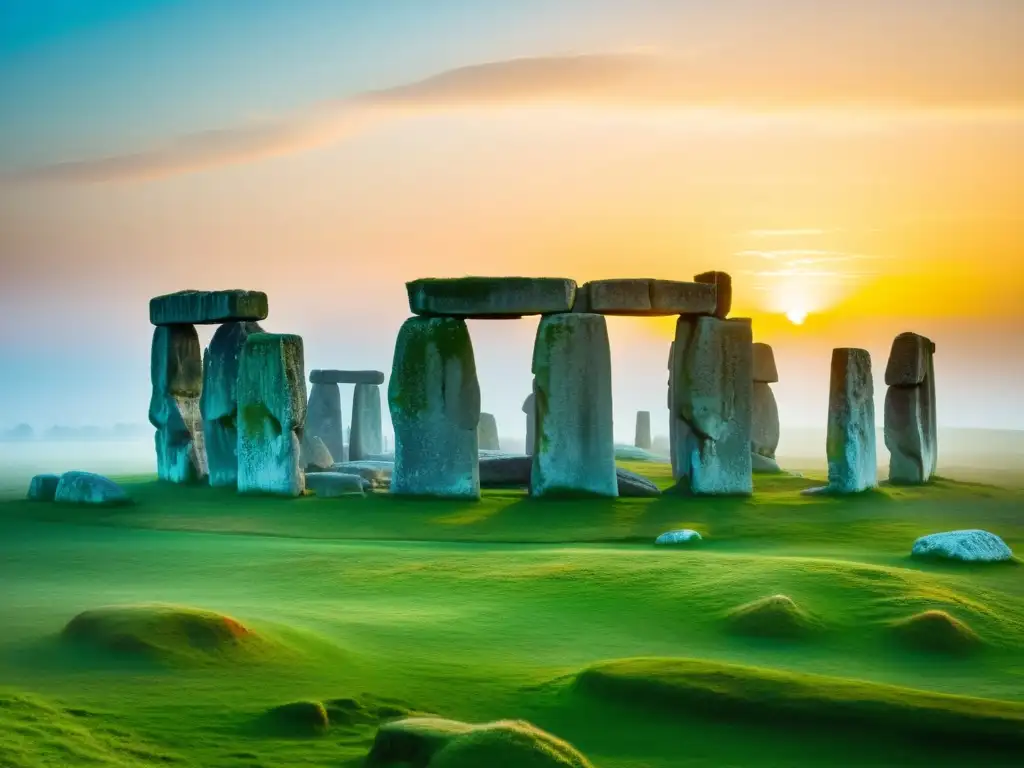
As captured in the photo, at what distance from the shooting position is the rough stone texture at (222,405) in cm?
3011

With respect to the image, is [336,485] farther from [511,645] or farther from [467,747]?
[467,747]

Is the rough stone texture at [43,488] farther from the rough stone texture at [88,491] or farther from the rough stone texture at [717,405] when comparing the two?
the rough stone texture at [717,405]

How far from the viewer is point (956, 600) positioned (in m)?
15.6

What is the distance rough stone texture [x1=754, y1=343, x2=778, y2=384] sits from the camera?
133ft

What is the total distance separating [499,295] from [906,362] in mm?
10603

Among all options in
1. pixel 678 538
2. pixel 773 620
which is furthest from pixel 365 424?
pixel 773 620

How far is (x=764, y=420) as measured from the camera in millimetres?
Answer: 40750

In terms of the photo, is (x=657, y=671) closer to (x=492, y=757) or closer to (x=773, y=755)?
(x=773, y=755)

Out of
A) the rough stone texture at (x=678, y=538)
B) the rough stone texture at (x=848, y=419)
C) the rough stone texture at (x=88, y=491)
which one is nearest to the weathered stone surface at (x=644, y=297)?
the rough stone texture at (x=848, y=419)

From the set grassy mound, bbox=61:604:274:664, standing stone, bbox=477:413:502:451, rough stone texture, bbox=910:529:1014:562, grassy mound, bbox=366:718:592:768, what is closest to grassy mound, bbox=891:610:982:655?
rough stone texture, bbox=910:529:1014:562

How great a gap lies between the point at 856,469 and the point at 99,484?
14.9 m

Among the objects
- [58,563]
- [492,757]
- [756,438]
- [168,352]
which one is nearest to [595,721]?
[492,757]

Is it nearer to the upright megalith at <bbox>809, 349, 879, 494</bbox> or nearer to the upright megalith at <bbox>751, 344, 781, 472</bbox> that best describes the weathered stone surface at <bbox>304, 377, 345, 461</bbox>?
the upright megalith at <bbox>751, 344, 781, 472</bbox>

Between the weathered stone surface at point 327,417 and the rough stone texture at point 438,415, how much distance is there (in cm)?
1800
